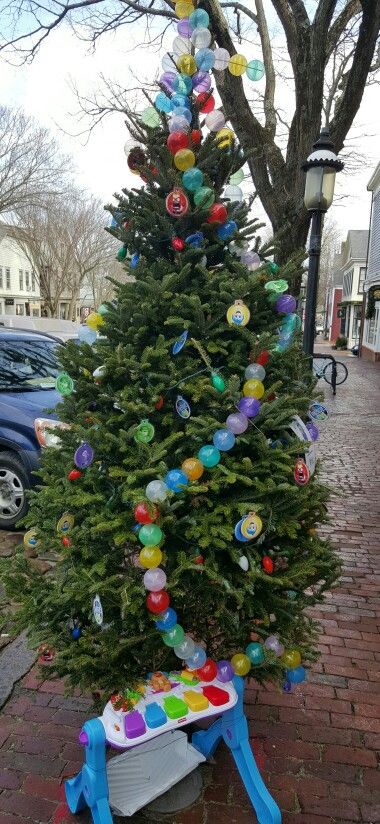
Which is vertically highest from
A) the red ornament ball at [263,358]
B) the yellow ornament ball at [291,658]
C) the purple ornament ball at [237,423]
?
the red ornament ball at [263,358]

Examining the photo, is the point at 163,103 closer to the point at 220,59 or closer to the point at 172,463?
the point at 220,59

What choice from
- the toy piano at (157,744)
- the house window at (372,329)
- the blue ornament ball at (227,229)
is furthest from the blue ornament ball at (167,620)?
the house window at (372,329)

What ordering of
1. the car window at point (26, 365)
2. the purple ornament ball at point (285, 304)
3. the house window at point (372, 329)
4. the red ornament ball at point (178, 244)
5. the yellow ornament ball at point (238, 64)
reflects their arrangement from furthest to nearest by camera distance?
the house window at point (372, 329) < the car window at point (26, 365) < the yellow ornament ball at point (238, 64) < the purple ornament ball at point (285, 304) < the red ornament ball at point (178, 244)

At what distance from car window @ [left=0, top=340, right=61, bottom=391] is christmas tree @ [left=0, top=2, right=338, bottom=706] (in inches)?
154

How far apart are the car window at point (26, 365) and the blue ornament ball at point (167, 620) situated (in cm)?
424

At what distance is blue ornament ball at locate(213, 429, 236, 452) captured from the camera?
2.06 m

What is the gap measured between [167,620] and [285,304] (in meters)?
1.28

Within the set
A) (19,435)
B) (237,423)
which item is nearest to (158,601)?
(237,423)

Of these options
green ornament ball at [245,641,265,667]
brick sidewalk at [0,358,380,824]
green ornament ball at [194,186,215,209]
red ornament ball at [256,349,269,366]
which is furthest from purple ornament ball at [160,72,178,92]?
brick sidewalk at [0,358,380,824]

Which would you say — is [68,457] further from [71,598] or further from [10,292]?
[10,292]

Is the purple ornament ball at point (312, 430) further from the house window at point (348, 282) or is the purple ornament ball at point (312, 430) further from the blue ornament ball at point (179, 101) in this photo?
the house window at point (348, 282)

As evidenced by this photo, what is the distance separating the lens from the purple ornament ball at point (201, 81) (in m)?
2.26

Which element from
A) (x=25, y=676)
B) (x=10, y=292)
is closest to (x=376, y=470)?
(x=25, y=676)

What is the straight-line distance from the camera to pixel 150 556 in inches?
79.7
